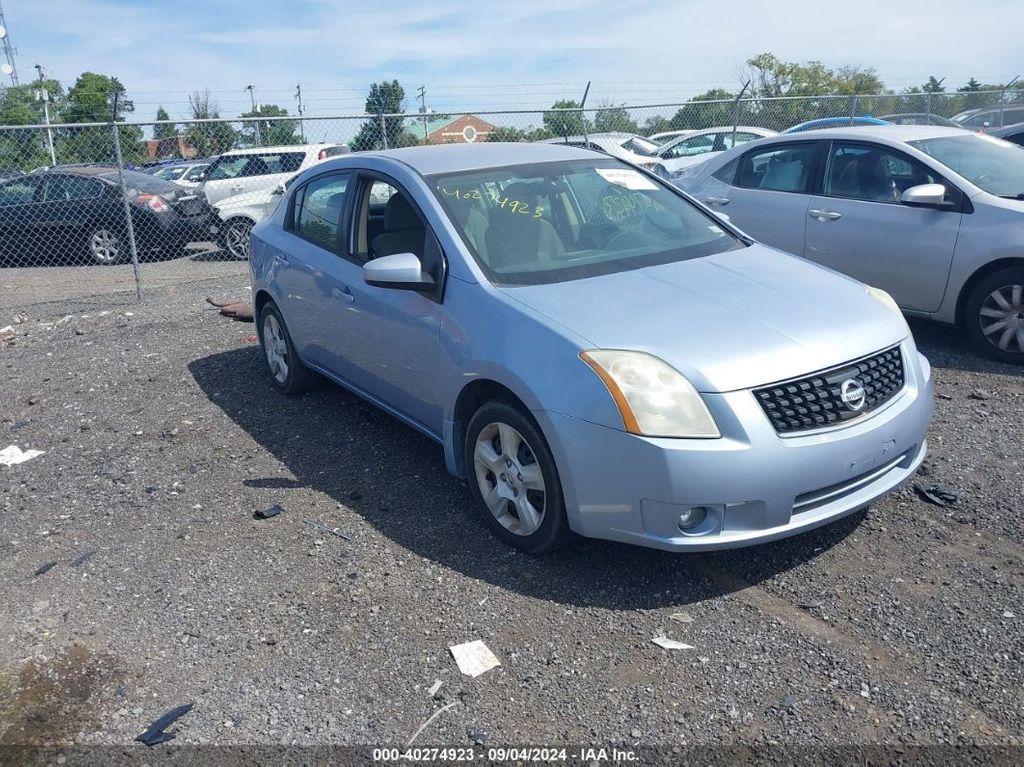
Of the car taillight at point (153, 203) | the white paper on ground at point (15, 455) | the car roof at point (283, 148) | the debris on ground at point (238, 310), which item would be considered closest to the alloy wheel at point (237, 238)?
the car taillight at point (153, 203)

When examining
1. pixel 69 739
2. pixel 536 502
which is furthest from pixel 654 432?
pixel 69 739

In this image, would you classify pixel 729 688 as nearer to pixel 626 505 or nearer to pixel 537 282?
pixel 626 505

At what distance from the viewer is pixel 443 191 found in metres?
4.59

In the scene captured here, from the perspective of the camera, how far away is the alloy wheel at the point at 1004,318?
6145mm

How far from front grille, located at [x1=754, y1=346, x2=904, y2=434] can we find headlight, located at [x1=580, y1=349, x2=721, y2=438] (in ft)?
0.82

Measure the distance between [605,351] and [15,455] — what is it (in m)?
4.16

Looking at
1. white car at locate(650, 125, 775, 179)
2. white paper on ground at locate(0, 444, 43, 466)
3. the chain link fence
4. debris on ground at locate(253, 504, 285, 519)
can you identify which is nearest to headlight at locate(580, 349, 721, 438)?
debris on ground at locate(253, 504, 285, 519)

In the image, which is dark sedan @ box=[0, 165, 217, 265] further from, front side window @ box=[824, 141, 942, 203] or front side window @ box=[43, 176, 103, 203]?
front side window @ box=[824, 141, 942, 203]

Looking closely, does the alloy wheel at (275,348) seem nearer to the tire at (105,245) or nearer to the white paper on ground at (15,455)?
the white paper on ground at (15,455)

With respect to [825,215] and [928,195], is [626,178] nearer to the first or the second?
[928,195]

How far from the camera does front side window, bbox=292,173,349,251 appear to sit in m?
5.35

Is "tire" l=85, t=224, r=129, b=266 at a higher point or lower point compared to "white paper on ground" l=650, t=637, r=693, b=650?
higher

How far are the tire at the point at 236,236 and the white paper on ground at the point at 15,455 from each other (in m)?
7.90

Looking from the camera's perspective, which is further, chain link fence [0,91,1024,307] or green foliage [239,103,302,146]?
green foliage [239,103,302,146]
